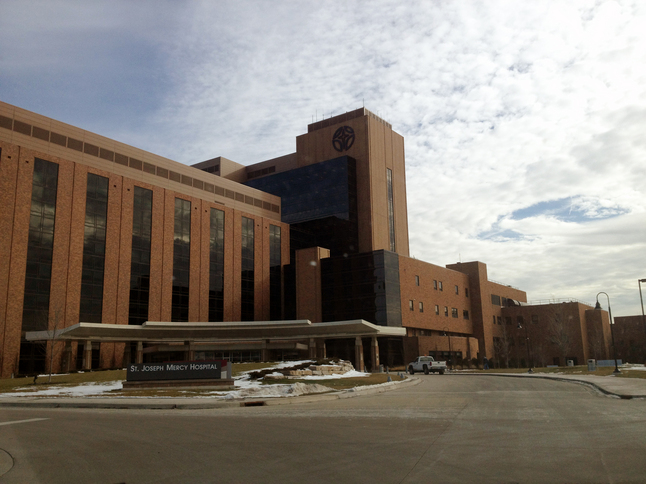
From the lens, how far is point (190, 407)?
2250 cm

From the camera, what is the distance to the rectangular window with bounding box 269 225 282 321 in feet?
262

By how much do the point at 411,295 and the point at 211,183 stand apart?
32.5 metres

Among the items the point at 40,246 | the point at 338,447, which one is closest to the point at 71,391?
the point at 40,246

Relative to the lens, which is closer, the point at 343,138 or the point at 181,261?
the point at 181,261

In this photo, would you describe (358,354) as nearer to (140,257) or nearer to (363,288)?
(363,288)

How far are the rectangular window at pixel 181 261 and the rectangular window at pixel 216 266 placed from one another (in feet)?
12.1

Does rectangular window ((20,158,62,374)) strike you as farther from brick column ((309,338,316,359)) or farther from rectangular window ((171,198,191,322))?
brick column ((309,338,316,359))

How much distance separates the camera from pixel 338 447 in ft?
36.1

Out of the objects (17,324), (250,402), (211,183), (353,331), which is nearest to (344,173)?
(211,183)

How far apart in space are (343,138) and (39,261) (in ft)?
169

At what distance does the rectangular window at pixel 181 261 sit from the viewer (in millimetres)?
66562

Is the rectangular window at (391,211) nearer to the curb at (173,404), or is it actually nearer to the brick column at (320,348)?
the brick column at (320,348)

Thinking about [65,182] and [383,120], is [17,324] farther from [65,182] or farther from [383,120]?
[383,120]

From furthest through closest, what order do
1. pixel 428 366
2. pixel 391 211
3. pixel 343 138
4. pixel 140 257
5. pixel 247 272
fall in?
1. pixel 391 211
2. pixel 343 138
3. pixel 247 272
4. pixel 140 257
5. pixel 428 366
